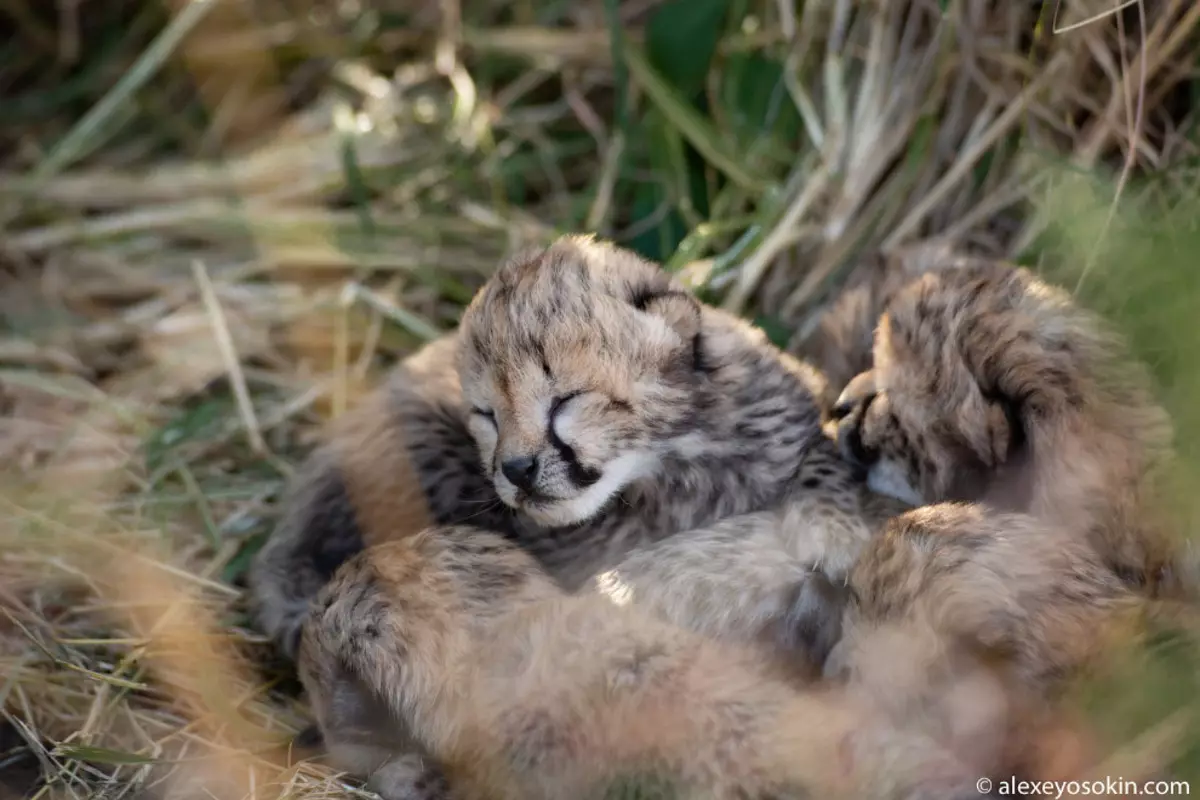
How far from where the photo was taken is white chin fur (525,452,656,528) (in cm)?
210

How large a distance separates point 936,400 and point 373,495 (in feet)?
3.42

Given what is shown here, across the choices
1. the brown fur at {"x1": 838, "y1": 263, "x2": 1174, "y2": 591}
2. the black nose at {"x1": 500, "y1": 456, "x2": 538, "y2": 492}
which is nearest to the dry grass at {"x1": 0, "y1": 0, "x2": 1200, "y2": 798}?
the brown fur at {"x1": 838, "y1": 263, "x2": 1174, "y2": 591}

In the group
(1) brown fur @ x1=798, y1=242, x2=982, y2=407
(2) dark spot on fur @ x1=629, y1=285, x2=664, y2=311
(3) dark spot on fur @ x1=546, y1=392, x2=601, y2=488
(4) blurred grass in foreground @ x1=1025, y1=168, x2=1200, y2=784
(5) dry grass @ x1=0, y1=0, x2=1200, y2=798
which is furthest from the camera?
(1) brown fur @ x1=798, y1=242, x2=982, y2=407

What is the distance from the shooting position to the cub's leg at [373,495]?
2352 millimetres

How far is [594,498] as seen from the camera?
213cm

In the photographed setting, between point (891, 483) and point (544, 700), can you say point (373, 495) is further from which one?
point (891, 483)

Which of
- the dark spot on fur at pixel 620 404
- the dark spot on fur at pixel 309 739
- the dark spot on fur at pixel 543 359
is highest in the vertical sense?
the dark spot on fur at pixel 543 359

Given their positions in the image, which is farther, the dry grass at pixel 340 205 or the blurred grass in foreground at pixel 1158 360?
the dry grass at pixel 340 205

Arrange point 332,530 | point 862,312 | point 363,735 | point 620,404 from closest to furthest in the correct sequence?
point 363,735 < point 620,404 < point 332,530 < point 862,312

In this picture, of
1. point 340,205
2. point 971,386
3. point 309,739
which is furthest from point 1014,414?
point 340,205

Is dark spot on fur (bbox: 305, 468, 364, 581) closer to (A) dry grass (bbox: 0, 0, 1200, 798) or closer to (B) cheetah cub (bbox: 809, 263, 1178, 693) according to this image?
(A) dry grass (bbox: 0, 0, 1200, 798)

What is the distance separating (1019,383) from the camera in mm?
2055

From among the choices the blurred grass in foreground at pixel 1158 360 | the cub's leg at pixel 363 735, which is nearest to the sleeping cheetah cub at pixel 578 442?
the cub's leg at pixel 363 735

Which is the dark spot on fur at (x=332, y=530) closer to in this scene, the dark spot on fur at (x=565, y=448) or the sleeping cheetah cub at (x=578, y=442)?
the sleeping cheetah cub at (x=578, y=442)
